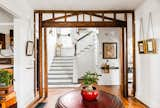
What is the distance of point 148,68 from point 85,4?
255cm

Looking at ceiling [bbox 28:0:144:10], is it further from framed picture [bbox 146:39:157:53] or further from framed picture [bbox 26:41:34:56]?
framed picture [bbox 146:39:157:53]

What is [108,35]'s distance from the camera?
33.3ft

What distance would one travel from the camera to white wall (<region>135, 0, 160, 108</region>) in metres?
4.88

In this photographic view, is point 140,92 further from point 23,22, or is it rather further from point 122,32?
point 23,22

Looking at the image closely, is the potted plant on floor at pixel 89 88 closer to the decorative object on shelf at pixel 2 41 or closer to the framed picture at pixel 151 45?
the framed picture at pixel 151 45

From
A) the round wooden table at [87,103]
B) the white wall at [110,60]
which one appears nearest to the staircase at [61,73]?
the white wall at [110,60]

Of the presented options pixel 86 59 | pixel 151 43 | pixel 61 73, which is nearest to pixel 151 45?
pixel 151 43

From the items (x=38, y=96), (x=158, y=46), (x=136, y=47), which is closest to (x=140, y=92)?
(x=136, y=47)

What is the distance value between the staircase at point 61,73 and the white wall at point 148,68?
11.9 ft

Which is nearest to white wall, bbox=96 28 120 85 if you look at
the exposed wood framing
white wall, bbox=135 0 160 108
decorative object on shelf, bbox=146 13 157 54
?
the exposed wood framing

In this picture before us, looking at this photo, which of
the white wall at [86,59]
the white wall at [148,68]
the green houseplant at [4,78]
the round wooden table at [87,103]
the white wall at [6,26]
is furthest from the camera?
the white wall at [86,59]

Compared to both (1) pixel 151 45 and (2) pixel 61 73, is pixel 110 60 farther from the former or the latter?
(1) pixel 151 45

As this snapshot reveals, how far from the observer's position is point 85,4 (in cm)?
629

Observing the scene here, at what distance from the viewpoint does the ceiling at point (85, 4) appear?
595 centimetres
